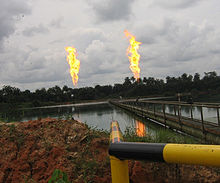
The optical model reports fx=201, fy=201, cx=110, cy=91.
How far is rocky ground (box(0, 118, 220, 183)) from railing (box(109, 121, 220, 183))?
65.2 inches

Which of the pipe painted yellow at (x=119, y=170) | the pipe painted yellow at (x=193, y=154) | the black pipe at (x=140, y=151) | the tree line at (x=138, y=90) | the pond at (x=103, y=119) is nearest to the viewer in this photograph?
the pipe painted yellow at (x=193, y=154)

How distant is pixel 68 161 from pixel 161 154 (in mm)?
2447

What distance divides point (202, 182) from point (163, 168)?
55 cm

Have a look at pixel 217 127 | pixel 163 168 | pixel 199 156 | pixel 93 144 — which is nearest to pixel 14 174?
pixel 93 144

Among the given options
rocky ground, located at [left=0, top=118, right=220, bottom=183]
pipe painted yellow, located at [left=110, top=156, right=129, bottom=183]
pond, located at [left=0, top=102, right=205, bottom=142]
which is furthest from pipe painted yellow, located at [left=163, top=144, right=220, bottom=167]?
pond, located at [left=0, top=102, right=205, bottom=142]

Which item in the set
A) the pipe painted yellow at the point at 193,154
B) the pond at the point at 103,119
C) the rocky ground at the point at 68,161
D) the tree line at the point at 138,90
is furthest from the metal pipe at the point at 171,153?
the tree line at the point at 138,90

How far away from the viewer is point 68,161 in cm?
329

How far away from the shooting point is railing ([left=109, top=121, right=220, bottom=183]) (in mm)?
1062

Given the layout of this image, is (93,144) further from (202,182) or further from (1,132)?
(1,132)

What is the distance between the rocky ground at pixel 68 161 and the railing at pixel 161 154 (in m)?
1.66

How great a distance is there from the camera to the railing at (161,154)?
106 centimetres

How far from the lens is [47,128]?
4590 millimetres

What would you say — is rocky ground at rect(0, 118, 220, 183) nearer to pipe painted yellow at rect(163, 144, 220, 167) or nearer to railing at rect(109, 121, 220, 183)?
railing at rect(109, 121, 220, 183)

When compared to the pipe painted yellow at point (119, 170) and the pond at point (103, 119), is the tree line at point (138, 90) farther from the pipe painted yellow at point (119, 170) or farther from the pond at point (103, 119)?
the pipe painted yellow at point (119, 170)
